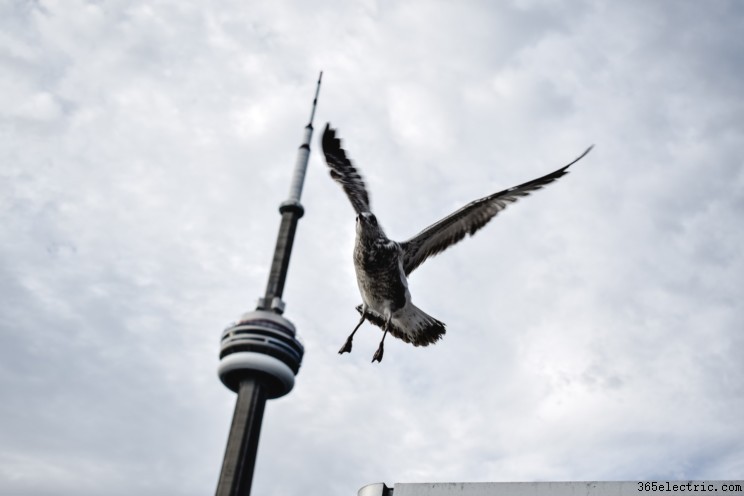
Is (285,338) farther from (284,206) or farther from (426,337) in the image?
(426,337)

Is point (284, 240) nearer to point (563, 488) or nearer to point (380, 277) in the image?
point (380, 277)

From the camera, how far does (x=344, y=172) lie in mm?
11789

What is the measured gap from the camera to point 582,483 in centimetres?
645

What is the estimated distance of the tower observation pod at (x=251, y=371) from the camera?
59844 millimetres

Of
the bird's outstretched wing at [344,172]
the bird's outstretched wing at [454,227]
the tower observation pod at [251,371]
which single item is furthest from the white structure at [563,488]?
the tower observation pod at [251,371]

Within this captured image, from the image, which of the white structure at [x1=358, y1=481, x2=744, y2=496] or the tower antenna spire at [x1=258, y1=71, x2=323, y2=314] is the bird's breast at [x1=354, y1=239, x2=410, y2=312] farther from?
the tower antenna spire at [x1=258, y1=71, x2=323, y2=314]

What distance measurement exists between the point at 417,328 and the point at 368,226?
2410 millimetres

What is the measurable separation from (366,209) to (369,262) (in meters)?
2.11

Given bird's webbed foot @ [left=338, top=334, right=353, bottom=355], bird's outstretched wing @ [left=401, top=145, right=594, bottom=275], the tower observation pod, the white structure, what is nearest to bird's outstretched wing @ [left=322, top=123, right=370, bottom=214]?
bird's outstretched wing @ [left=401, top=145, right=594, bottom=275]

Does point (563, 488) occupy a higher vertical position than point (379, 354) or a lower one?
lower

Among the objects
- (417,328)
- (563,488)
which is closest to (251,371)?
(417,328)

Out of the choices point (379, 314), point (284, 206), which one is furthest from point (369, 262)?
point (284, 206)

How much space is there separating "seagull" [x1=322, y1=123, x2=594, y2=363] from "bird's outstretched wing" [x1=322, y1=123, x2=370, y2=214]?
18 mm

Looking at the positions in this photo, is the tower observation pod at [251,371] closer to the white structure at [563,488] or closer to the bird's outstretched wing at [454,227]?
the bird's outstretched wing at [454,227]
